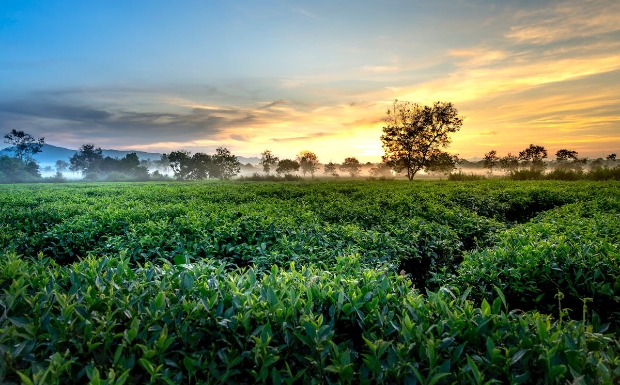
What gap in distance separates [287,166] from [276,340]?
267 ft

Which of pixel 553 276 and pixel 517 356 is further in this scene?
pixel 553 276

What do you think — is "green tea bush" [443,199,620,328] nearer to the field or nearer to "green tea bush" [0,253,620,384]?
the field

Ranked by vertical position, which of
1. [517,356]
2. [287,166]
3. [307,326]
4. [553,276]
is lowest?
[553,276]

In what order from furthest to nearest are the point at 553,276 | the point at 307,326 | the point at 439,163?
the point at 439,163
the point at 553,276
the point at 307,326

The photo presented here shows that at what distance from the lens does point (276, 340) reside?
6.82 ft

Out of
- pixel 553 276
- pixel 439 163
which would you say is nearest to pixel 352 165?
pixel 439 163

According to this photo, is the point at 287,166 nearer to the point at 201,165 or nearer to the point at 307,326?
the point at 201,165

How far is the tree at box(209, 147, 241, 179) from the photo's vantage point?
7256 centimetres

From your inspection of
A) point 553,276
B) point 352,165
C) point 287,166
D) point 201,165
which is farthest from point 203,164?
point 553,276

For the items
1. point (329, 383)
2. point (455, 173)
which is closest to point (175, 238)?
point (329, 383)

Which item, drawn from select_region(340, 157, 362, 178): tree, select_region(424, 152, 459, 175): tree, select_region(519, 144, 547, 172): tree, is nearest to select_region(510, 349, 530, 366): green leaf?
select_region(424, 152, 459, 175): tree

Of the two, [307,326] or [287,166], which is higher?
[287,166]

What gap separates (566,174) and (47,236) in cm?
3513

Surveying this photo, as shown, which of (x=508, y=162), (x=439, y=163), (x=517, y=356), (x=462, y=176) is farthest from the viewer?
(x=508, y=162)
